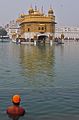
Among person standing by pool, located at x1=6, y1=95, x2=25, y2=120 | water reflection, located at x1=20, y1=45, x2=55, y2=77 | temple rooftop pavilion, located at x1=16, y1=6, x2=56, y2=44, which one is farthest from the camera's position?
temple rooftop pavilion, located at x1=16, y1=6, x2=56, y2=44

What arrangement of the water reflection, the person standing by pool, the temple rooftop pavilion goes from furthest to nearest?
the temple rooftop pavilion → the water reflection → the person standing by pool

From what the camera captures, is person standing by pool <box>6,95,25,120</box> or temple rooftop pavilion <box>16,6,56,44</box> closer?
person standing by pool <box>6,95,25,120</box>

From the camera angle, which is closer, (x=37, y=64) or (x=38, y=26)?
(x=37, y=64)

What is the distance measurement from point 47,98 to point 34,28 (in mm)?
84088

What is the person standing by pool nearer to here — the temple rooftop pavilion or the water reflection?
the water reflection

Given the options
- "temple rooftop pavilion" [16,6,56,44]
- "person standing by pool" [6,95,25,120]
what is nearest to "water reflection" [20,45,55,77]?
"person standing by pool" [6,95,25,120]

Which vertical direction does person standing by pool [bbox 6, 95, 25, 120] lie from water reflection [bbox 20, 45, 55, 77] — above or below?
above

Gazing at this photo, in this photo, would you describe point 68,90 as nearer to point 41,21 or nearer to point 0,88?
point 0,88

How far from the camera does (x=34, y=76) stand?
1900cm

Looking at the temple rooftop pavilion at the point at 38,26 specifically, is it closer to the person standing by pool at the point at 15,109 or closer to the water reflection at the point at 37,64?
the water reflection at the point at 37,64

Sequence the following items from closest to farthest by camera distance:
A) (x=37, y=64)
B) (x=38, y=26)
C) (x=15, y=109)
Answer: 1. (x=15, y=109)
2. (x=37, y=64)
3. (x=38, y=26)

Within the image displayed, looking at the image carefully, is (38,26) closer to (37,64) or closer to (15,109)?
(37,64)

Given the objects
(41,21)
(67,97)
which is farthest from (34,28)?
(67,97)

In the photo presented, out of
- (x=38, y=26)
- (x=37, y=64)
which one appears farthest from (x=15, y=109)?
(x=38, y=26)
